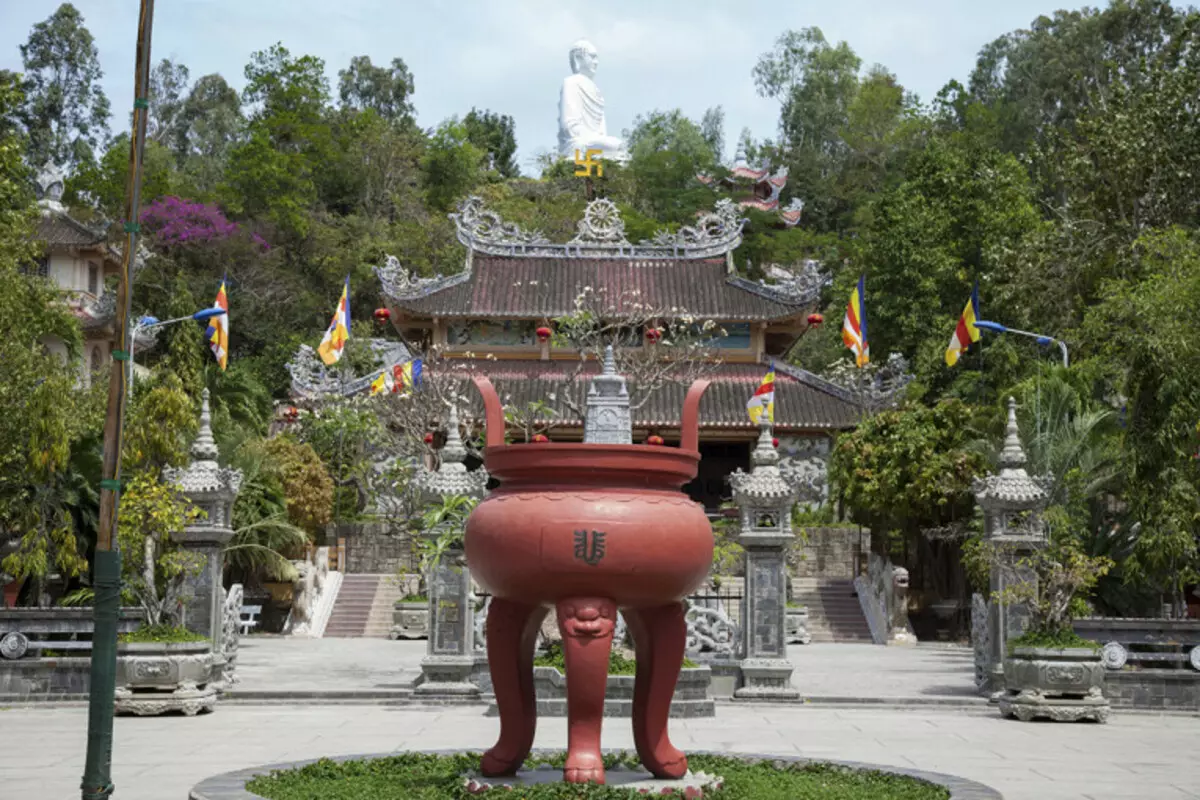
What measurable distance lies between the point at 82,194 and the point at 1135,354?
139 feet

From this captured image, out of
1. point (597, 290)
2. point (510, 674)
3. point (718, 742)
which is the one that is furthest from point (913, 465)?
point (510, 674)

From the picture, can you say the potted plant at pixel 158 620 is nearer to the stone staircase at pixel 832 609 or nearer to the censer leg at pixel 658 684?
the censer leg at pixel 658 684

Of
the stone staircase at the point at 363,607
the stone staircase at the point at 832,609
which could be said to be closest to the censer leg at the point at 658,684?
the stone staircase at the point at 363,607

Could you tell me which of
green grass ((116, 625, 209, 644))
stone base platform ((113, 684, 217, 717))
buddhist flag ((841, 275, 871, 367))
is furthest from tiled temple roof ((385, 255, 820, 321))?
stone base platform ((113, 684, 217, 717))

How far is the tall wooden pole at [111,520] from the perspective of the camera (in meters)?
8.19

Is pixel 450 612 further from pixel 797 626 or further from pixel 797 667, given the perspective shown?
pixel 797 626

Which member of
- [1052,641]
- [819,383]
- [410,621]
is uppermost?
[819,383]

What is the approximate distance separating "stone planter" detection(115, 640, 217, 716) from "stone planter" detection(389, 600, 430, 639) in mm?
13656

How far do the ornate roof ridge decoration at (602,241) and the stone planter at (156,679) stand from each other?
91.1ft

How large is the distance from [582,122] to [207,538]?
5795cm

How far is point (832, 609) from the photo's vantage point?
1259 inches

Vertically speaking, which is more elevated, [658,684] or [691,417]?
[691,417]

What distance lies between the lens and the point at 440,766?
9773 millimetres

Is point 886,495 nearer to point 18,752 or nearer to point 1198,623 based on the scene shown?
point 1198,623
